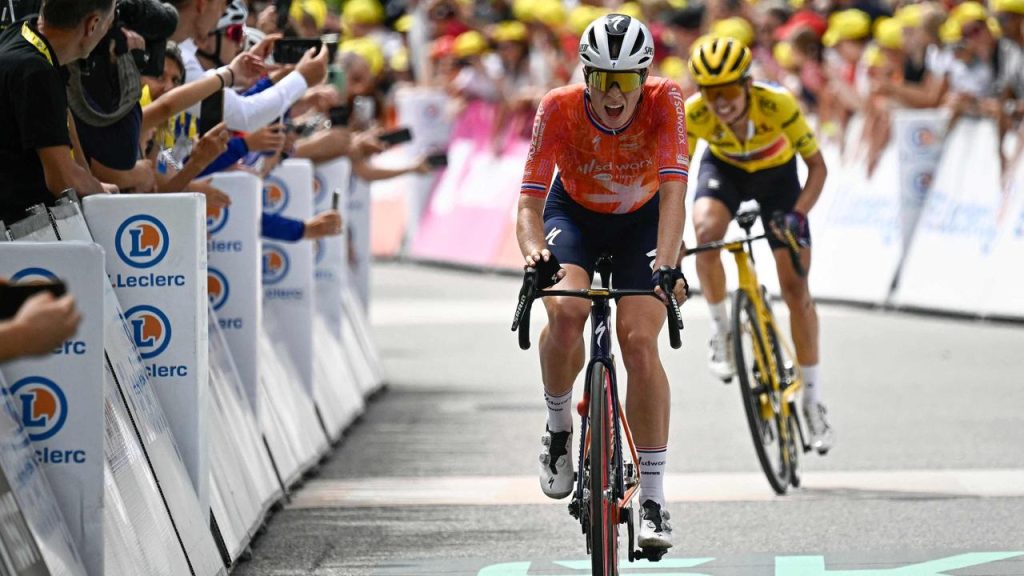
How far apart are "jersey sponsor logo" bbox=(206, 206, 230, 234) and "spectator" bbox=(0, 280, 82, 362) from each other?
5.02 metres

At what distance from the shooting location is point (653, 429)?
24.3ft

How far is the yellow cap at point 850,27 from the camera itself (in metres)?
20.4

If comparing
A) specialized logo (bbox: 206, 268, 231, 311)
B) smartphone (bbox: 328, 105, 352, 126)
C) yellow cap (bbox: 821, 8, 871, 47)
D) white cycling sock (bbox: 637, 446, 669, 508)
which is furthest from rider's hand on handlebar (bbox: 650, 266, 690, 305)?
yellow cap (bbox: 821, 8, 871, 47)

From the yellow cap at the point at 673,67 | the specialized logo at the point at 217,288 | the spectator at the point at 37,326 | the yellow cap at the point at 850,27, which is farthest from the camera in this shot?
the yellow cap at the point at 673,67

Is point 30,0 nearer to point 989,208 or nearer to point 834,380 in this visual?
point 834,380

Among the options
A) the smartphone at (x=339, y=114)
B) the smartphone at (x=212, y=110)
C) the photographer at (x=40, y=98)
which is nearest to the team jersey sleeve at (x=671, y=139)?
the photographer at (x=40, y=98)

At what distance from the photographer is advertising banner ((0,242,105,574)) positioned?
19.3ft

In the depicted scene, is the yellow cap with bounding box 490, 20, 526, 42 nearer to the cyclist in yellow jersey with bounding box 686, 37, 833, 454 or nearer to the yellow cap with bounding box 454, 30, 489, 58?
the yellow cap with bounding box 454, 30, 489, 58

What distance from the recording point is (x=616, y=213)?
7754 millimetres

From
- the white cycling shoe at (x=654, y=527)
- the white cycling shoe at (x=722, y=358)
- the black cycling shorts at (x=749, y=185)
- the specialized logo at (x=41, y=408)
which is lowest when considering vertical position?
the white cycling shoe at (x=722, y=358)

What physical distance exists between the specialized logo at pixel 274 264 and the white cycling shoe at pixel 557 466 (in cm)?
372

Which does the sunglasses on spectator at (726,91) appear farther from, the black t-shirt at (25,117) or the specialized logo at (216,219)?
the black t-shirt at (25,117)

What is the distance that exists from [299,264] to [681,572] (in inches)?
153

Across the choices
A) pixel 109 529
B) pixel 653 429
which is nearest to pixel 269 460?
pixel 653 429
